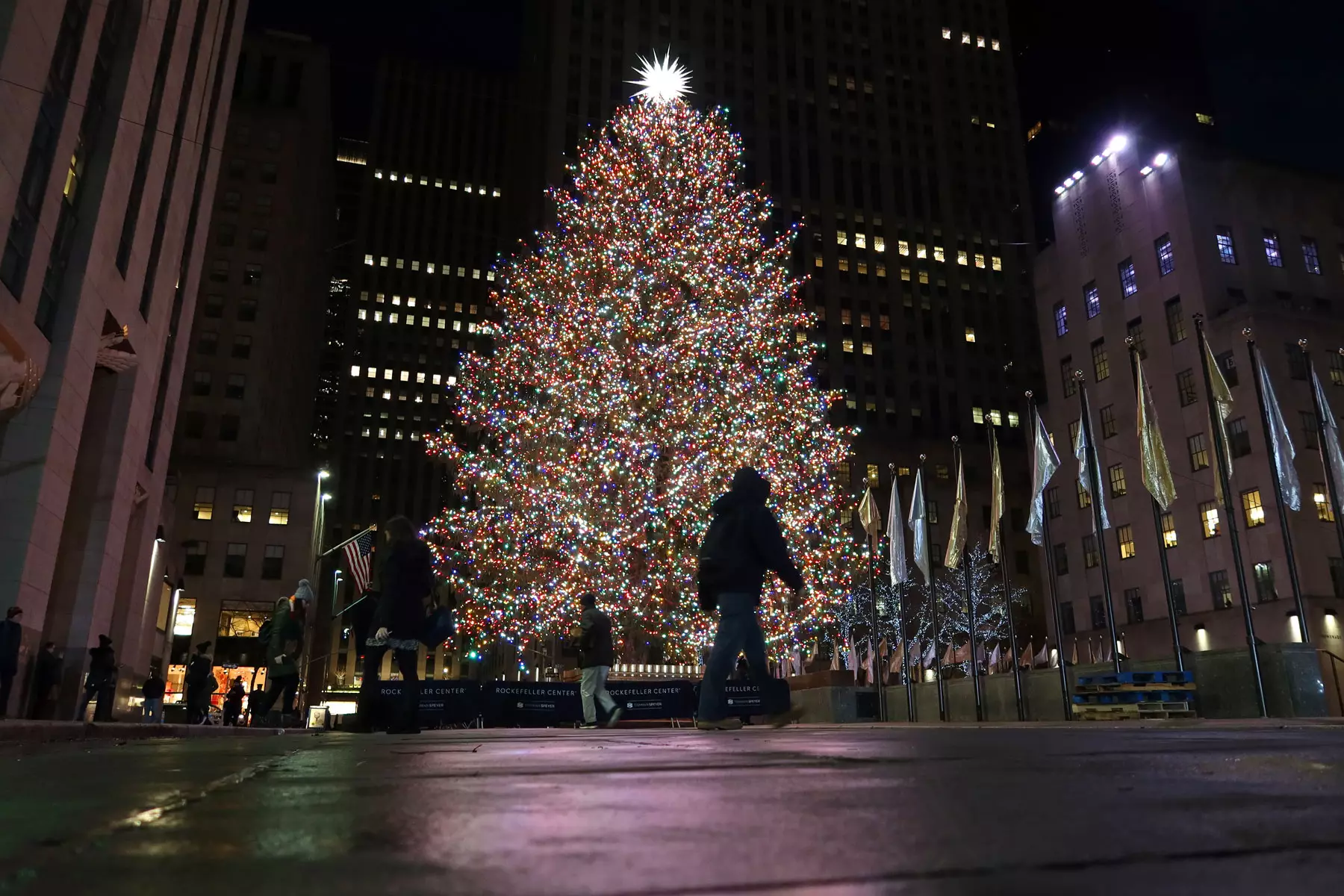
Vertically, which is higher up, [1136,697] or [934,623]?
[934,623]

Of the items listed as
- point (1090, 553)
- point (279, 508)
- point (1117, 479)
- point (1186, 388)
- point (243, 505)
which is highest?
point (1186, 388)

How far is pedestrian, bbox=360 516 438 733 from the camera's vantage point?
10.2 metres

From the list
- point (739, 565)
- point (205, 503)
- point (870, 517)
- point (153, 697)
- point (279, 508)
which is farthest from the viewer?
point (279, 508)

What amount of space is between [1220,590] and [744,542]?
38796 mm

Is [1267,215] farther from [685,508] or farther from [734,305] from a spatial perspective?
[685,508]

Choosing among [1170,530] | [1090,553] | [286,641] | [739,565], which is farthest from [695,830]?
[1090,553]

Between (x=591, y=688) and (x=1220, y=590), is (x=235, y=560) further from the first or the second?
(x=1220, y=590)

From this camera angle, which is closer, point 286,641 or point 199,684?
point 286,641

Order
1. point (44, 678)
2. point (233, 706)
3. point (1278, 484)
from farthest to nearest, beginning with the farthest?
point (233, 706) → point (44, 678) → point (1278, 484)

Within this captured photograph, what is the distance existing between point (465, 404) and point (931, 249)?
261ft

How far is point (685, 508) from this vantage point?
80.6ft

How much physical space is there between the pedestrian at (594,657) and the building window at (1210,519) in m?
34.1

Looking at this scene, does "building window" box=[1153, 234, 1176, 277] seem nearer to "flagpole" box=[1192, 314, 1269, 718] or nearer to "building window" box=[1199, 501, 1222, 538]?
"building window" box=[1199, 501, 1222, 538]

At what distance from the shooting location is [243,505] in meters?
59.9
